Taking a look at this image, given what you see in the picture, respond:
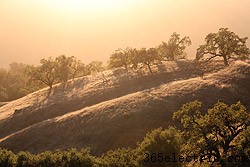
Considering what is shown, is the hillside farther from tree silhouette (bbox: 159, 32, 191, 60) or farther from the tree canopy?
tree silhouette (bbox: 159, 32, 191, 60)

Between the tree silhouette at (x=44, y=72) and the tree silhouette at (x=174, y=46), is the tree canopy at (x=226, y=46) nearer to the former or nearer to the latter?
the tree silhouette at (x=174, y=46)

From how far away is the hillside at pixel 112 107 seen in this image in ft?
226

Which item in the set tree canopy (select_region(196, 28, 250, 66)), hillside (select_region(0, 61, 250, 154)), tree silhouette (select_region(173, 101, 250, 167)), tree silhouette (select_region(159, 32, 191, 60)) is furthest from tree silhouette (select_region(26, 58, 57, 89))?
tree silhouette (select_region(173, 101, 250, 167))

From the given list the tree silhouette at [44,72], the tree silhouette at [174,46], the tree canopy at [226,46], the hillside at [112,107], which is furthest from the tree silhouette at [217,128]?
the tree silhouette at [174,46]

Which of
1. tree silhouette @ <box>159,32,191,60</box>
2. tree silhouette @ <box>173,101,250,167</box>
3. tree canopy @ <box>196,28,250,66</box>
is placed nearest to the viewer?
tree silhouette @ <box>173,101,250,167</box>

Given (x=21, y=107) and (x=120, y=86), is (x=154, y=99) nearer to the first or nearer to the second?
(x=120, y=86)

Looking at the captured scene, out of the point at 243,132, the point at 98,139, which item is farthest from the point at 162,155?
the point at 98,139

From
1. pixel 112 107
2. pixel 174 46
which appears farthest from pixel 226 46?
pixel 112 107

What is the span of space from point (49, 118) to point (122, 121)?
70.7 ft

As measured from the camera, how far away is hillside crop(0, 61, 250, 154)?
6900cm

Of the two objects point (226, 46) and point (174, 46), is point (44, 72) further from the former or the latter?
point (226, 46)

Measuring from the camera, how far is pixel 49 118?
3248 inches

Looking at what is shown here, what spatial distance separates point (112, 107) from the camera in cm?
7662

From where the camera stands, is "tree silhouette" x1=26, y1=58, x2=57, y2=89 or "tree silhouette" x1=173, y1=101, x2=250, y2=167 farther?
"tree silhouette" x1=26, y1=58, x2=57, y2=89
